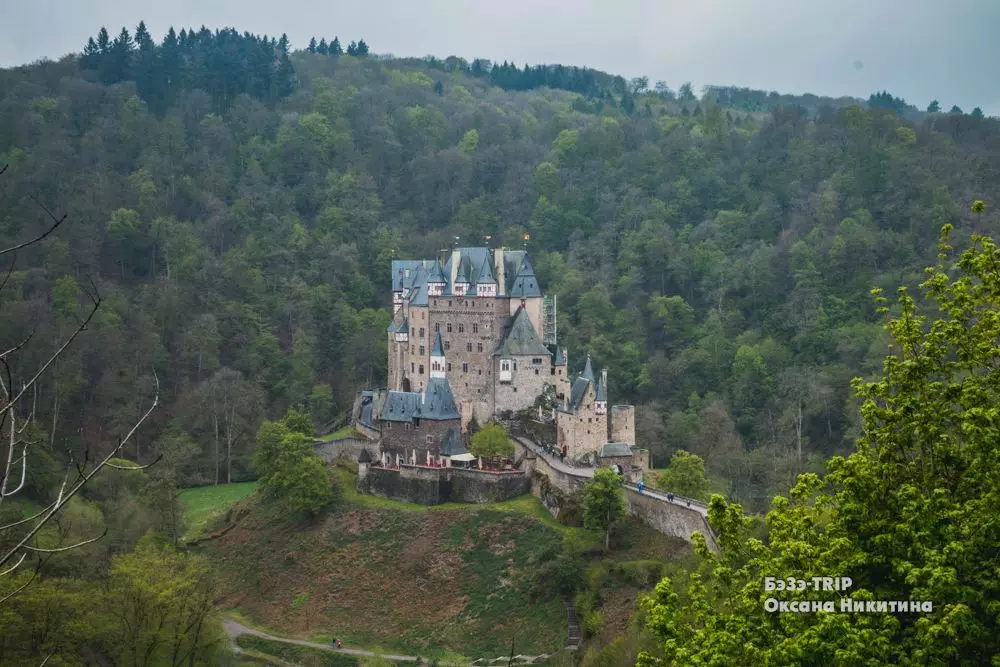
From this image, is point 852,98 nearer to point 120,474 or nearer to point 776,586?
point 120,474

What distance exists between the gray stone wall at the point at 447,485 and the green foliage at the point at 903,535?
36362 millimetres

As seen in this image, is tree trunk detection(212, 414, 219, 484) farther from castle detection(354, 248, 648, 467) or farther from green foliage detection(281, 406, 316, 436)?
castle detection(354, 248, 648, 467)

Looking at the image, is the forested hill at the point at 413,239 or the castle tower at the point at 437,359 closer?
the castle tower at the point at 437,359

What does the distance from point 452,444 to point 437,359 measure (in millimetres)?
5581

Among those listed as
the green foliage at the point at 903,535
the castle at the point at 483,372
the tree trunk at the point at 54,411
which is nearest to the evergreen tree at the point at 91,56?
the tree trunk at the point at 54,411

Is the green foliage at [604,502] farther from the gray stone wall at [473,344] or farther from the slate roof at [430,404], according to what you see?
the gray stone wall at [473,344]

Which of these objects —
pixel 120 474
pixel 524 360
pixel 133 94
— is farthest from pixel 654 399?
pixel 133 94

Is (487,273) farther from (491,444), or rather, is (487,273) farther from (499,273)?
(491,444)

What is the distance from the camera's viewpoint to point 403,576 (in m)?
50.6

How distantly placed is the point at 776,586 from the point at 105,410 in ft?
225

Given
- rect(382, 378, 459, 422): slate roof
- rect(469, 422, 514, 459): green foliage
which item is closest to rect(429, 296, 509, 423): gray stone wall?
rect(382, 378, 459, 422): slate roof

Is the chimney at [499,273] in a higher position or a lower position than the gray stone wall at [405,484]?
higher

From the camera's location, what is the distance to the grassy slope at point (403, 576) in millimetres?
46062

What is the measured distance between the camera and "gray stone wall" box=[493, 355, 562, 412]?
57.0 metres
